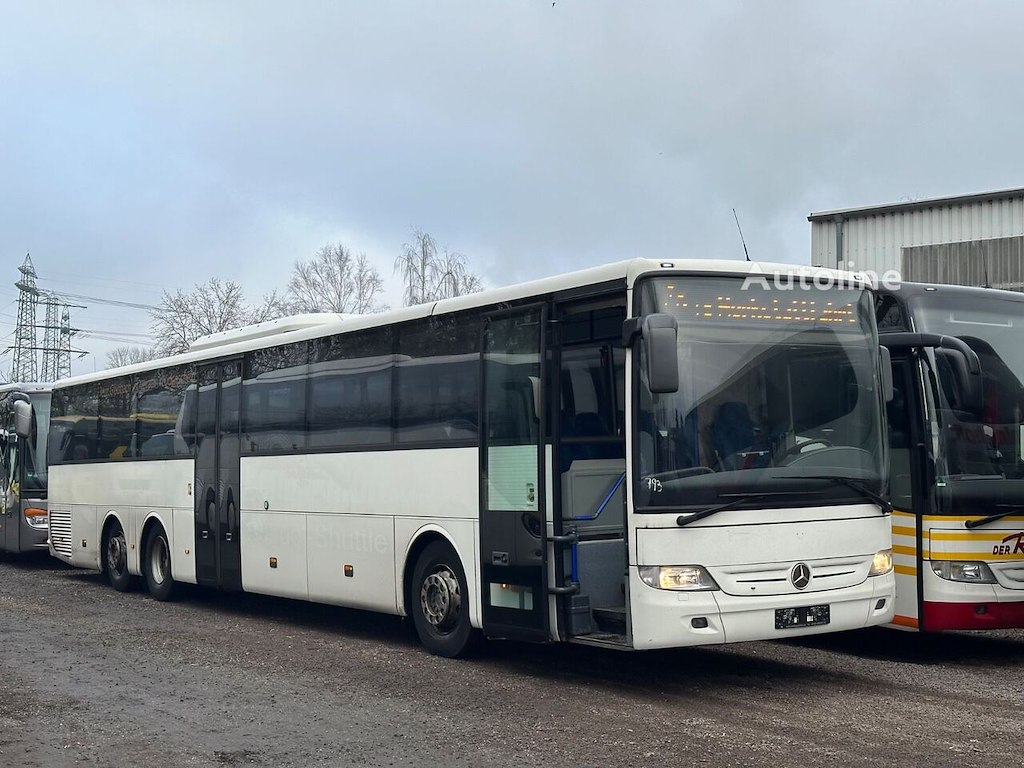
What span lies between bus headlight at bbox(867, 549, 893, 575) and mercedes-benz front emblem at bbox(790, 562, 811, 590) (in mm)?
609

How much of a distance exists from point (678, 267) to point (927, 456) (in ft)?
9.51

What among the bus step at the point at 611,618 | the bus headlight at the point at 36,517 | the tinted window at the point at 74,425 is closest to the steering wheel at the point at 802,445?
the bus step at the point at 611,618

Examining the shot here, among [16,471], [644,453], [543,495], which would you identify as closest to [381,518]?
[543,495]

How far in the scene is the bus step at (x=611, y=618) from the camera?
9.43 m

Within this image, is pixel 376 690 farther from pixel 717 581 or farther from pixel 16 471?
pixel 16 471

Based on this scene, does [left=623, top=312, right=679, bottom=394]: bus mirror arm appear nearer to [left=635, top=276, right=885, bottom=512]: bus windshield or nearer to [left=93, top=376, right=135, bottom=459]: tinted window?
[left=635, top=276, right=885, bottom=512]: bus windshield

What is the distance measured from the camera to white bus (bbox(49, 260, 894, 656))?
8977 millimetres

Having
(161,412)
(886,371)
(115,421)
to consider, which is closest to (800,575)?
(886,371)

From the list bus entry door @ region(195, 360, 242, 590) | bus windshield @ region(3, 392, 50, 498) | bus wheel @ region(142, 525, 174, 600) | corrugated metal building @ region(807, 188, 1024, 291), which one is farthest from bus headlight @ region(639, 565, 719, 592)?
bus windshield @ region(3, 392, 50, 498)

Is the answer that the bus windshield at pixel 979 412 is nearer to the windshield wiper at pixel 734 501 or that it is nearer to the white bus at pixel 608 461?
the white bus at pixel 608 461

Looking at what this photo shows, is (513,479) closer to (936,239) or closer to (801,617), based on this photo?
(801,617)

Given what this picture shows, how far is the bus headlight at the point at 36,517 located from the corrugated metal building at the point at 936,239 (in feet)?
49.3

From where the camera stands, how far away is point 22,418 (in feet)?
70.4

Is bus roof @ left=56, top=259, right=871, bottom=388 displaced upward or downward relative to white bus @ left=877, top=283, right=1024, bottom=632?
upward
